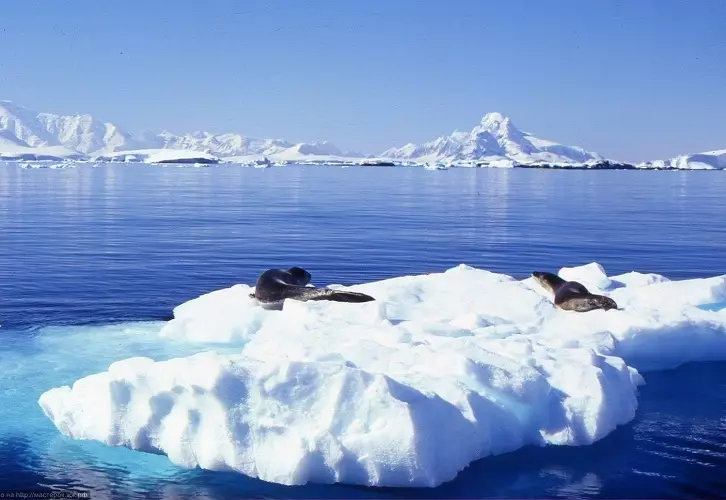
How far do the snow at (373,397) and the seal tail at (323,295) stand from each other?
1434 mm

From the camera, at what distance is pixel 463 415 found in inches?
255

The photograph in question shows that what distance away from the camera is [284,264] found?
1856cm

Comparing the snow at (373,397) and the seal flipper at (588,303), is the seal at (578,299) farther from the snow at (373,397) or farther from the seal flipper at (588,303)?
the snow at (373,397)

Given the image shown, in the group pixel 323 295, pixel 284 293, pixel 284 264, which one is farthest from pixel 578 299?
pixel 284 264

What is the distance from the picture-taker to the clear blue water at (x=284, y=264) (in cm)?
605

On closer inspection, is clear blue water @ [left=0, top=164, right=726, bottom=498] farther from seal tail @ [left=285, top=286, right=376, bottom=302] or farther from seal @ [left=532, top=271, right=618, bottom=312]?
seal tail @ [left=285, top=286, right=376, bottom=302]

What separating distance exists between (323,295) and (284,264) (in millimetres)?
7231

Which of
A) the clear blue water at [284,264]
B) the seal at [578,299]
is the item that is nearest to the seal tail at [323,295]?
the clear blue water at [284,264]

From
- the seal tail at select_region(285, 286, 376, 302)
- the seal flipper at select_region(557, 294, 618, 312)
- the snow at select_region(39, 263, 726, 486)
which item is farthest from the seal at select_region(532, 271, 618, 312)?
the seal tail at select_region(285, 286, 376, 302)

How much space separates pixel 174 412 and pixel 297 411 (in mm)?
1023

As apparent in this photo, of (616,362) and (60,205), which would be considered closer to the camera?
Result: (616,362)

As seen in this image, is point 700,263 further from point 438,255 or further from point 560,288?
point 560,288

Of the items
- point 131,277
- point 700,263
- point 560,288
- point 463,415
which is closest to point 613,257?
point 700,263

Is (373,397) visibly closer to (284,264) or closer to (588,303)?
(588,303)
